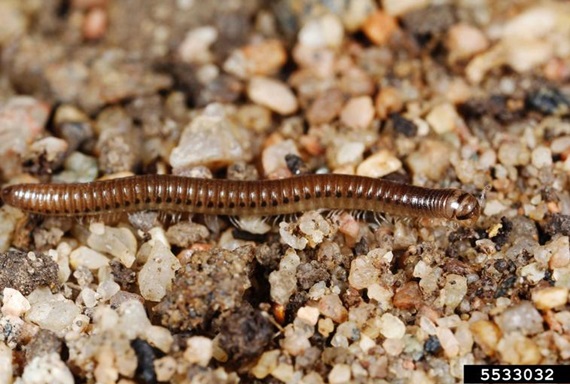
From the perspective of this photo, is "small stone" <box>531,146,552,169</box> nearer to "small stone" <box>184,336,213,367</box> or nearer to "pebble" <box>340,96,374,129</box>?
"pebble" <box>340,96,374,129</box>

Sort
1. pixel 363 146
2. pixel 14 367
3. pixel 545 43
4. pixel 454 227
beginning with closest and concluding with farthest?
1. pixel 14 367
2. pixel 454 227
3. pixel 363 146
4. pixel 545 43

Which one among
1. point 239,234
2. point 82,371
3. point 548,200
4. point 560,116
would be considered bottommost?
point 82,371

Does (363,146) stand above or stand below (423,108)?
below

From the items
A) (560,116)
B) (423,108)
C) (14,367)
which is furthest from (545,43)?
(14,367)

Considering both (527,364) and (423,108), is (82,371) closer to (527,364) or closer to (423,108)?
(527,364)

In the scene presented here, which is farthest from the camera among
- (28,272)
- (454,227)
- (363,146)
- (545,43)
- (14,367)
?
(545,43)

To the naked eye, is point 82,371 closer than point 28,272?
Yes

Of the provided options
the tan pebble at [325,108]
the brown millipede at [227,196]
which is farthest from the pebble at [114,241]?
the tan pebble at [325,108]

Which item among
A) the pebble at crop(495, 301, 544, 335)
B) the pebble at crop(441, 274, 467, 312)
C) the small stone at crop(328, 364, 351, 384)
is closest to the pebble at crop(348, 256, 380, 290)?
the pebble at crop(441, 274, 467, 312)
